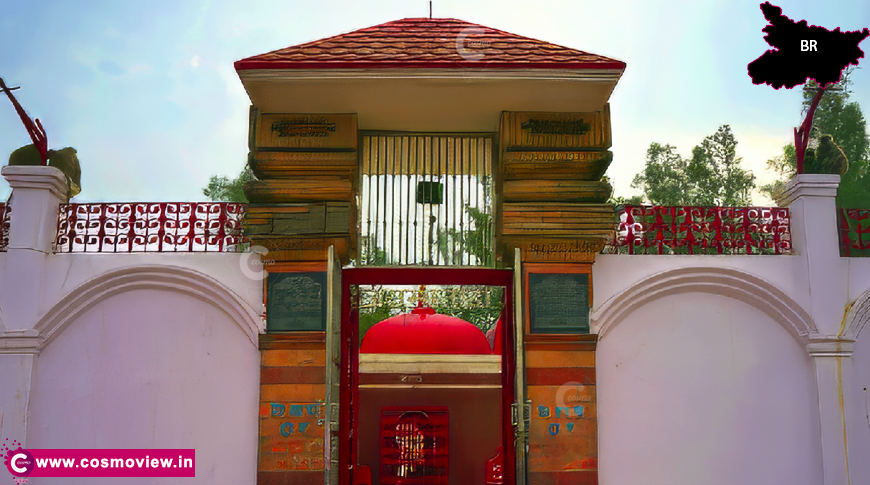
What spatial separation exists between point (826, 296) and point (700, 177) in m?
15.9

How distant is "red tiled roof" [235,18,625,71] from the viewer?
5082 millimetres

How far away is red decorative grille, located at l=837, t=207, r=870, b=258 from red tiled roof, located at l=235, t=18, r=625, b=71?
258cm

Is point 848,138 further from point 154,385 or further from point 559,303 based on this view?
point 154,385

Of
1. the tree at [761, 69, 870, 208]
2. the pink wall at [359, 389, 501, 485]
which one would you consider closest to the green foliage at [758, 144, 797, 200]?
the tree at [761, 69, 870, 208]

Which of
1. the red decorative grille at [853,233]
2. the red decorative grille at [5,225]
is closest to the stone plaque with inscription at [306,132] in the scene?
the red decorative grille at [5,225]

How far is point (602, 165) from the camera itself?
18.2 ft

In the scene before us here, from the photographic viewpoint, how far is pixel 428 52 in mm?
5273

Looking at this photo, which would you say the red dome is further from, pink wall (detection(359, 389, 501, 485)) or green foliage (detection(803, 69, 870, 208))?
green foliage (detection(803, 69, 870, 208))

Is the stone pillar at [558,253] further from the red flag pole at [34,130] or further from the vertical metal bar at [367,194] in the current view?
the red flag pole at [34,130]

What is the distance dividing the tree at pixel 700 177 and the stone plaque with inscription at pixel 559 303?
1594cm

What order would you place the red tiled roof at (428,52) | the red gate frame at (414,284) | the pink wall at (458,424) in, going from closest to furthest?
the red tiled roof at (428,52) → the red gate frame at (414,284) → the pink wall at (458,424)

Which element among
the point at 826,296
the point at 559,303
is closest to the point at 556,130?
the point at 559,303

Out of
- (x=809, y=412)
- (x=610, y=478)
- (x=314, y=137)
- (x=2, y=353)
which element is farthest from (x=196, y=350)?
(x=809, y=412)

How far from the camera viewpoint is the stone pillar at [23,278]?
5469 millimetres
